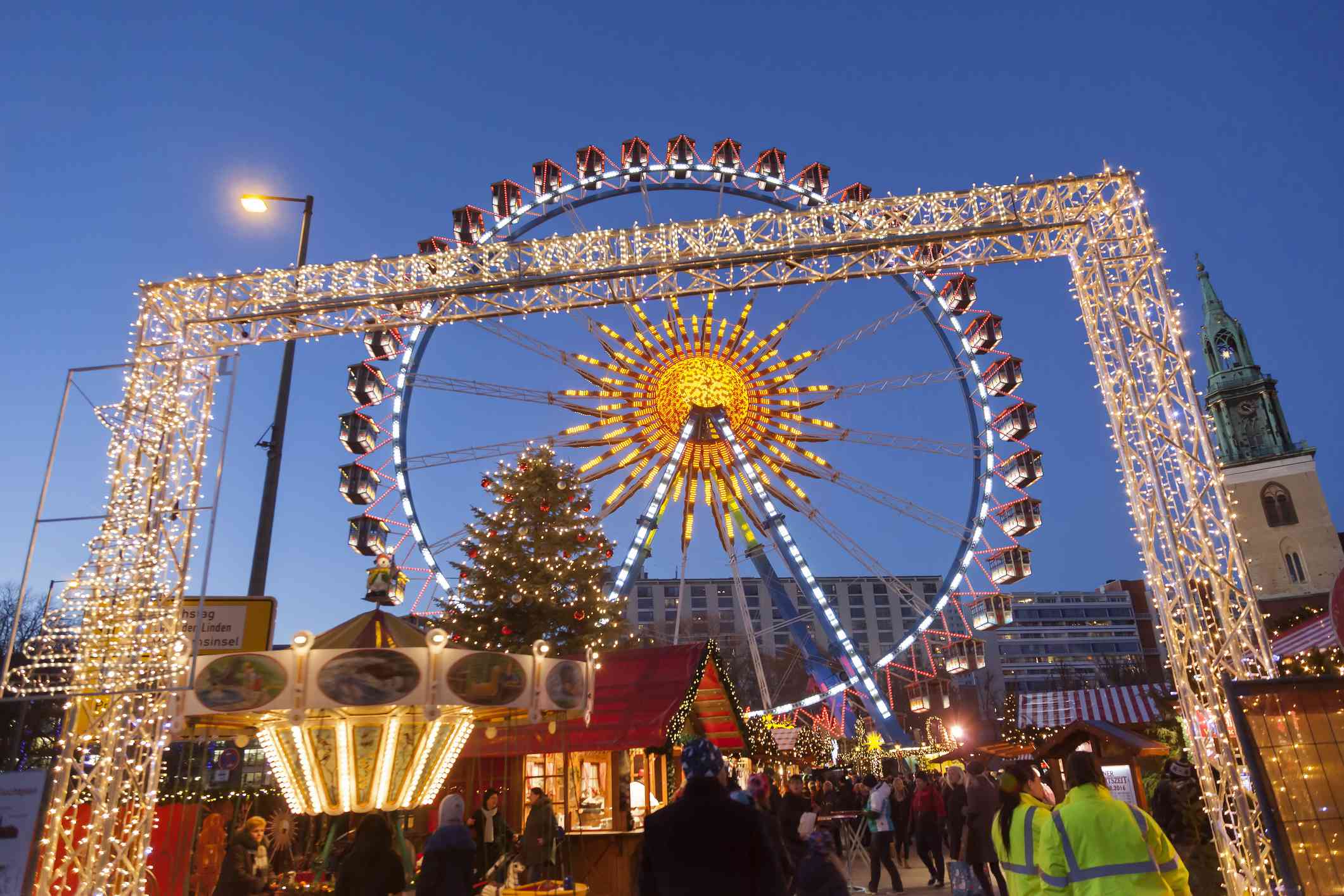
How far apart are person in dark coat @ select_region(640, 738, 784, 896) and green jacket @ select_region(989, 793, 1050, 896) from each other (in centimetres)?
183

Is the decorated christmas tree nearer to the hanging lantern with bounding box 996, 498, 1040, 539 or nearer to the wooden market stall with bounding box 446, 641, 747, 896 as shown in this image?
the wooden market stall with bounding box 446, 641, 747, 896

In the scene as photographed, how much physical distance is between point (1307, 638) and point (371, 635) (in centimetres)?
1009

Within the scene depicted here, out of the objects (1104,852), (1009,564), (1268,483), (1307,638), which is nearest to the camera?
(1104,852)

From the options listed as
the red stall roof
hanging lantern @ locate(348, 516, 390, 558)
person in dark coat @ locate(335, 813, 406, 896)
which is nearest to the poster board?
person in dark coat @ locate(335, 813, 406, 896)

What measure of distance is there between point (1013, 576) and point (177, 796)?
56.9 feet

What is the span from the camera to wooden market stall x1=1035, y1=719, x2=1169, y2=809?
11.2 meters

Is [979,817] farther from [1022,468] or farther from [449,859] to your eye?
[1022,468]

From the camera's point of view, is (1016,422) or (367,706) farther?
(1016,422)

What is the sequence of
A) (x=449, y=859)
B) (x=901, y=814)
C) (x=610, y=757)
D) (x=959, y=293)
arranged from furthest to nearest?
(x=959, y=293) → (x=901, y=814) → (x=610, y=757) → (x=449, y=859)

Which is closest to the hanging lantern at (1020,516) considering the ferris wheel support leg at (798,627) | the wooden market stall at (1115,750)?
the ferris wheel support leg at (798,627)

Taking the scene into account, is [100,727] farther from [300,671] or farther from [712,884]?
[712,884]

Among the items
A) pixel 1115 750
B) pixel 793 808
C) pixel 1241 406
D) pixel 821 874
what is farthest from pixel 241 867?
pixel 1241 406

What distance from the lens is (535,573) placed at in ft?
59.0

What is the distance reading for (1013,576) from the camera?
21.2m
